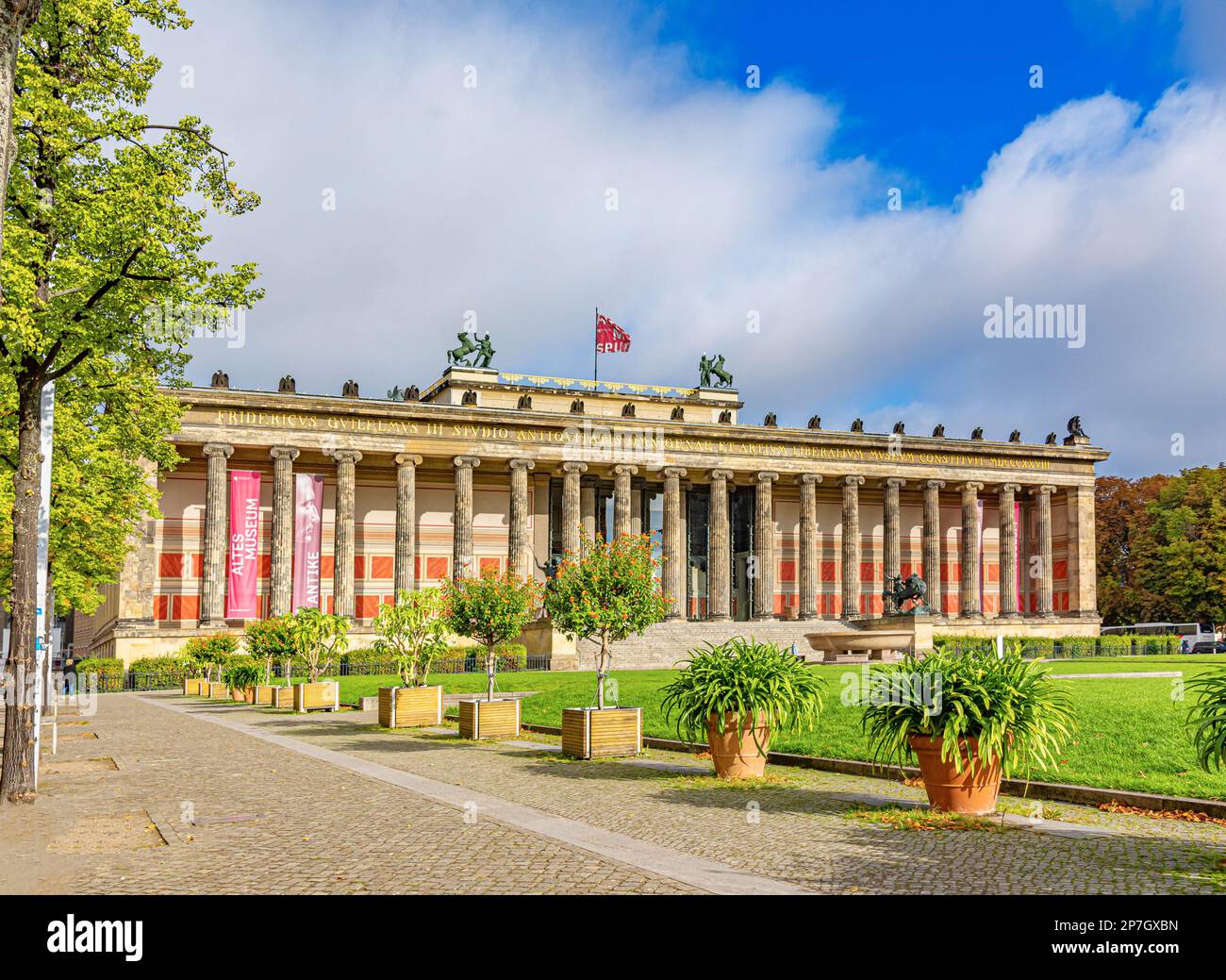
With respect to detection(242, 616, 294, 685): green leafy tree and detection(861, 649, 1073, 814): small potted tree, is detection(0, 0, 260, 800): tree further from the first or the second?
detection(242, 616, 294, 685): green leafy tree

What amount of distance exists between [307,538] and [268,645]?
77.0 ft

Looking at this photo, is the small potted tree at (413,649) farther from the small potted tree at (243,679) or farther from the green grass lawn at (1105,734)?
the small potted tree at (243,679)

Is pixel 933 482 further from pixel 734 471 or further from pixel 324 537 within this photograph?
pixel 324 537

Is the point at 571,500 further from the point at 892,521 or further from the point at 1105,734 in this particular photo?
the point at 1105,734

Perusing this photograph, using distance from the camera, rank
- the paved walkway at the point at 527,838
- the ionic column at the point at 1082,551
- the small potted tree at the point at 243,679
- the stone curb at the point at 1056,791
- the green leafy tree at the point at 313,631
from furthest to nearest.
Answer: the ionic column at the point at 1082,551, the small potted tree at the point at 243,679, the green leafy tree at the point at 313,631, the stone curb at the point at 1056,791, the paved walkway at the point at 527,838

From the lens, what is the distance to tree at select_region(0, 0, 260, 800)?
1502 cm

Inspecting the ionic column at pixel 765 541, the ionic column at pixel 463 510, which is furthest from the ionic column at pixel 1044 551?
the ionic column at pixel 463 510

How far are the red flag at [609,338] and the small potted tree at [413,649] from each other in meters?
41.2

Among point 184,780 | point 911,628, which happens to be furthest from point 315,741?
point 911,628

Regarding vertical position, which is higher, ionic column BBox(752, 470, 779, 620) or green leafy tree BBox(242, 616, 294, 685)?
ionic column BBox(752, 470, 779, 620)

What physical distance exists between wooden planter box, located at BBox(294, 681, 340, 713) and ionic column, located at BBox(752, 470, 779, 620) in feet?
142

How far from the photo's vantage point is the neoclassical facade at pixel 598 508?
63.3 m

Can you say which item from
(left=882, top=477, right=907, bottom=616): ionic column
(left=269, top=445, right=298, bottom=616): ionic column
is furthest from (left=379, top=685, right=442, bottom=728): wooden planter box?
(left=882, top=477, right=907, bottom=616): ionic column
